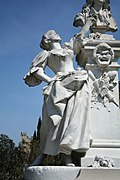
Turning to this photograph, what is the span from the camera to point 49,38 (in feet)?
21.0

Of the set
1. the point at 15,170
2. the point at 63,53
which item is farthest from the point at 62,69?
the point at 15,170

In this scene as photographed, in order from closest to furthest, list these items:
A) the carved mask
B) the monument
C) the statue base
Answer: the statue base → the monument → the carved mask

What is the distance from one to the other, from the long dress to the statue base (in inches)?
12.7

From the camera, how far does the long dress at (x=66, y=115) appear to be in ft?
17.6

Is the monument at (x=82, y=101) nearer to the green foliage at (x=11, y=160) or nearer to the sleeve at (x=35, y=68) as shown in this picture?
the sleeve at (x=35, y=68)

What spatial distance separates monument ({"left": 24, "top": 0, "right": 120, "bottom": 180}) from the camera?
529 centimetres

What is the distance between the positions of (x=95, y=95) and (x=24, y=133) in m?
29.6

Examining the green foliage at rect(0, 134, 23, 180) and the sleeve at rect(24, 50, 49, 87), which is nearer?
the sleeve at rect(24, 50, 49, 87)

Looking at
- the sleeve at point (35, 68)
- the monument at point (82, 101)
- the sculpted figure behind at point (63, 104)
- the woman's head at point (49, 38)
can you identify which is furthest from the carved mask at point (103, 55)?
the sleeve at point (35, 68)

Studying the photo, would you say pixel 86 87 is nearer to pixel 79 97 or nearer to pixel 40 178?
pixel 79 97

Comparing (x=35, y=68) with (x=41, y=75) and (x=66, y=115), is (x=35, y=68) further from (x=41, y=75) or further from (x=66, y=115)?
(x=66, y=115)

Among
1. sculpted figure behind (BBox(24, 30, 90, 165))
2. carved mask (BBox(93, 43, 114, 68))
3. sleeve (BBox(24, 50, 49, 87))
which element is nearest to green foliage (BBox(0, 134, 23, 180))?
sleeve (BBox(24, 50, 49, 87))

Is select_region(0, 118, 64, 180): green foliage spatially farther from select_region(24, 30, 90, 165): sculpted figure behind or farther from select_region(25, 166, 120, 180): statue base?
select_region(25, 166, 120, 180): statue base

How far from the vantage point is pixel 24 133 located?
3491 centimetres
